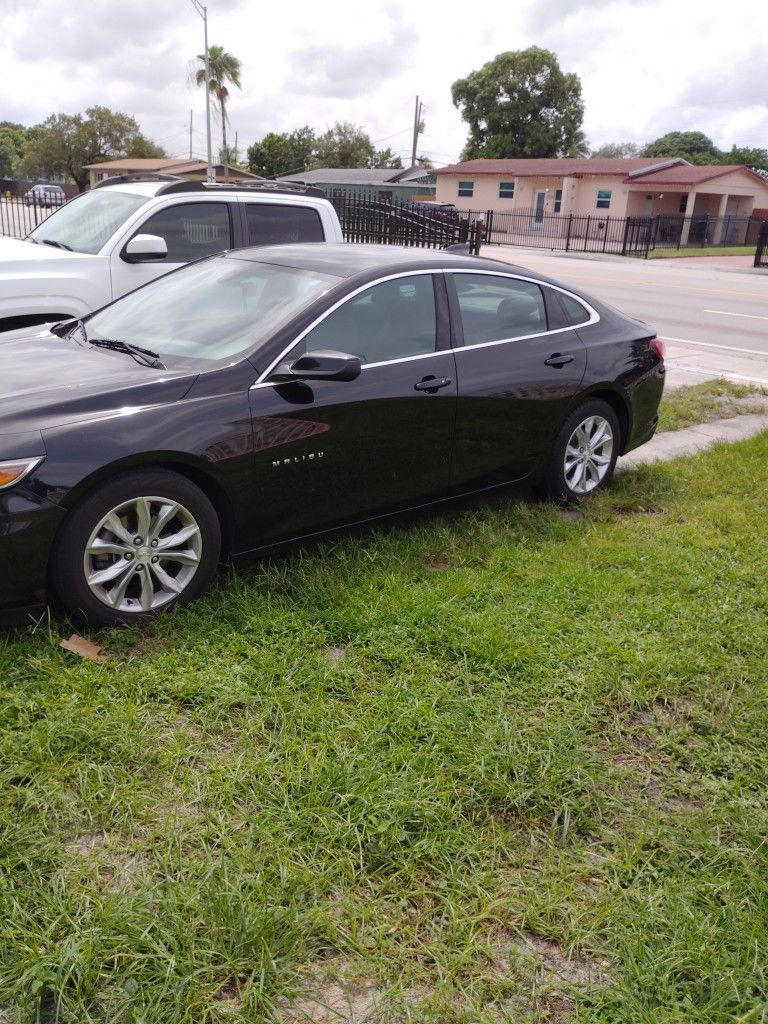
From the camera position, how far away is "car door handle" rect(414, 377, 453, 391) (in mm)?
4641

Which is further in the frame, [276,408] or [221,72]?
[221,72]

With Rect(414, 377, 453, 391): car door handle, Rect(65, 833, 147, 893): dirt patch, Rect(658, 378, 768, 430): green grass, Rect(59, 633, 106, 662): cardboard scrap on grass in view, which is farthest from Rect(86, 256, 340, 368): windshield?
Rect(658, 378, 768, 430): green grass

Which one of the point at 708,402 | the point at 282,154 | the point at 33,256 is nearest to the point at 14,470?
the point at 33,256

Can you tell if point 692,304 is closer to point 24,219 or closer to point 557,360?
point 557,360

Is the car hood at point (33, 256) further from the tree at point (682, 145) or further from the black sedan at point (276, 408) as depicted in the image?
the tree at point (682, 145)

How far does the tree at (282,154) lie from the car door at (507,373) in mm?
81240

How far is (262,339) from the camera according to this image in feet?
13.9

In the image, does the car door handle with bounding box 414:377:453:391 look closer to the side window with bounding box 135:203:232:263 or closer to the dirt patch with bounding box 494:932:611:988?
the dirt patch with bounding box 494:932:611:988

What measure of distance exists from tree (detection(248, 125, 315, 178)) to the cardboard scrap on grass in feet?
273

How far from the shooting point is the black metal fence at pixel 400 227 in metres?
16.8

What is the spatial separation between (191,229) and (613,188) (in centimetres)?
4731

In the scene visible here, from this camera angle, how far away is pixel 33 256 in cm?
678

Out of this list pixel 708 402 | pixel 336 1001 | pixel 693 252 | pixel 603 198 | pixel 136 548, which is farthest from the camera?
pixel 603 198

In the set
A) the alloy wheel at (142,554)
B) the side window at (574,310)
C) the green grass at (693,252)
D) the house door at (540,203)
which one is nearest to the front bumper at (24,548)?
the alloy wheel at (142,554)
